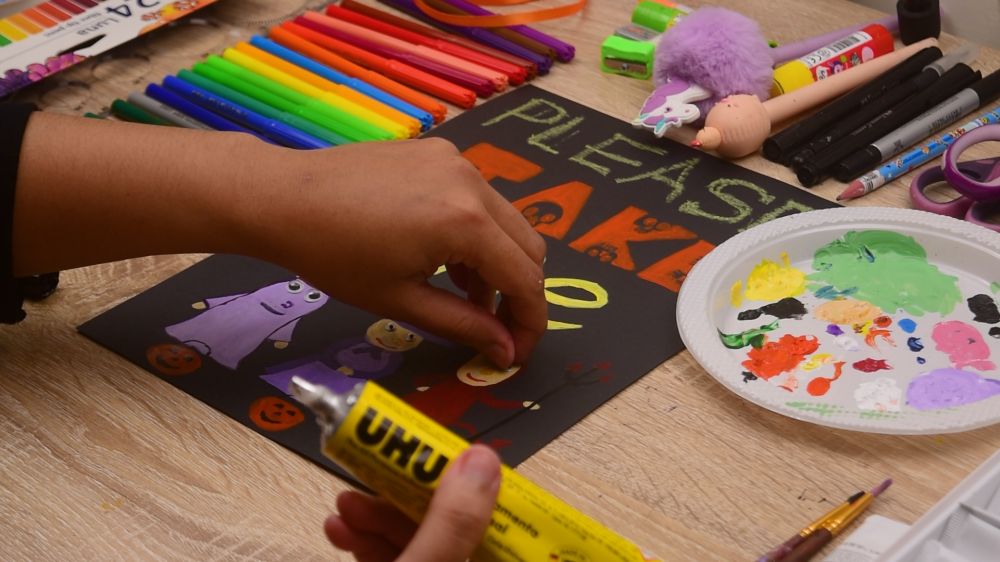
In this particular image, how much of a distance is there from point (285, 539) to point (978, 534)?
0.33 m

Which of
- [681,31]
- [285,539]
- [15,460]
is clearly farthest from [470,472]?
[681,31]

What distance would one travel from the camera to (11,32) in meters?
1.01

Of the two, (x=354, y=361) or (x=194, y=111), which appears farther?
(x=194, y=111)

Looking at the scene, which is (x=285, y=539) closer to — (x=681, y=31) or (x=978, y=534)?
(x=978, y=534)

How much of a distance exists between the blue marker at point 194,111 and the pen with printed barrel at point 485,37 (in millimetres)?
229

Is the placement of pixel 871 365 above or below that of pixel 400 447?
below

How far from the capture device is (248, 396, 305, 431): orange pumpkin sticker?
2.15 ft

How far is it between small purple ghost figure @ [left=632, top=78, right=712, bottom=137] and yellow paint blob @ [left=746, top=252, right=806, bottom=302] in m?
0.17

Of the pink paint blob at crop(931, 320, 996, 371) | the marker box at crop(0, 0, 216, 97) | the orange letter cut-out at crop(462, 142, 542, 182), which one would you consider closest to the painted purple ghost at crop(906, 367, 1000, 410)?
the pink paint blob at crop(931, 320, 996, 371)

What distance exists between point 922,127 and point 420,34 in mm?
439

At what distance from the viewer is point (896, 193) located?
32.8 inches

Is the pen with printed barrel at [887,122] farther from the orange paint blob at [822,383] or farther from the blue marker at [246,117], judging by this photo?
the blue marker at [246,117]

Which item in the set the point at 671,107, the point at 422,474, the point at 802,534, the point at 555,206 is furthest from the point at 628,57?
the point at 422,474

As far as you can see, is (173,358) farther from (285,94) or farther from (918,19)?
(918,19)
